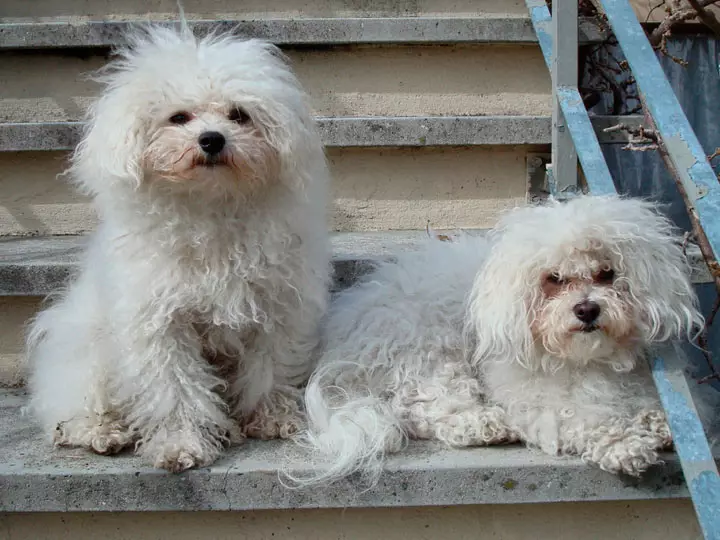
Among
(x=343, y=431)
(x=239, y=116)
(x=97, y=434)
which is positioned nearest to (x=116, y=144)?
(x=239, y=116)

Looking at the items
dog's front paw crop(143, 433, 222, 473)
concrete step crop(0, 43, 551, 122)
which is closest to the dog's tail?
dog's front paw crop(143, 433, 222, 473)

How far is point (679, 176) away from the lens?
187 centimetres

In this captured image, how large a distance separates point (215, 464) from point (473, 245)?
0.98m

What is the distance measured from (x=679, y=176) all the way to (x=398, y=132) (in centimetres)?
126

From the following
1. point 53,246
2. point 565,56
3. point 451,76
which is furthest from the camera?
point 451,76

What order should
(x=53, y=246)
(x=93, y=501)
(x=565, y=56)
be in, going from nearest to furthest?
(x=93, y=501) → (x=565, y=56) → (x=53, y=246)

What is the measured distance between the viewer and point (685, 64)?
119 inches

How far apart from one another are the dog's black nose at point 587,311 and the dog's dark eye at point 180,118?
3.41 feet

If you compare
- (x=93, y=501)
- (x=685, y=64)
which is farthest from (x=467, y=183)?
(x=93, y=501)

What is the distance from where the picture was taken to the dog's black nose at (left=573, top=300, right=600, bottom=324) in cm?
185

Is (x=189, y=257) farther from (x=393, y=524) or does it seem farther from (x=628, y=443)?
(x=628, y=443)

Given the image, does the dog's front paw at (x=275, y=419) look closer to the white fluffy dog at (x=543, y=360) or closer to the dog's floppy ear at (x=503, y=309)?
the white fluffy dog at (x=543, y=360)

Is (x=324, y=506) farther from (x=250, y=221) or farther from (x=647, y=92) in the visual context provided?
(x=647, y=92)

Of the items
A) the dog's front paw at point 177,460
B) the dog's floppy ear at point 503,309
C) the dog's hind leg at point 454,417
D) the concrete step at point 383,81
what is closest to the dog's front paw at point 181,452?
the dog's front paw at point 177,460
